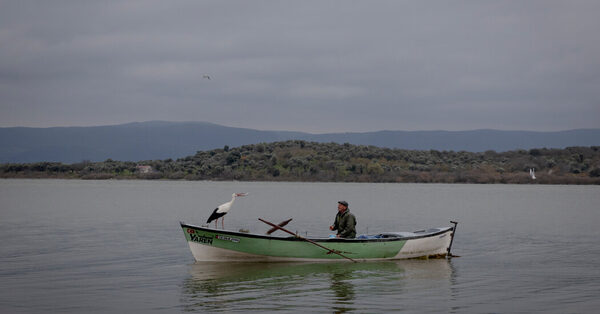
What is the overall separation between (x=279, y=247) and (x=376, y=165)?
97.1 m

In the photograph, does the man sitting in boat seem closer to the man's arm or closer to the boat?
the man's arm

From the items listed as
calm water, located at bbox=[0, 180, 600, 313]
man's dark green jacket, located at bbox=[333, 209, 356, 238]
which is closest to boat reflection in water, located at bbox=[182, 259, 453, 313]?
calm water, located at bbox=[0, 180, 600, 313]

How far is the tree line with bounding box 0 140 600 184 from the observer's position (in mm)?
113750

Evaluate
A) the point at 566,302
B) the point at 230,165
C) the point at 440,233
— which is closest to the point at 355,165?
the point at 230,165

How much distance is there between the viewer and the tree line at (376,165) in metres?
114

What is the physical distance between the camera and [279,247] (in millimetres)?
19938

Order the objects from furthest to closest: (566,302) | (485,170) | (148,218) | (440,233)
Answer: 1. (485,170)
2. (148,218)
3. (440,233)
4. (566,302)

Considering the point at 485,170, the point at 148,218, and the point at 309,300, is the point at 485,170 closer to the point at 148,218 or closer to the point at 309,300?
the point at 148,218

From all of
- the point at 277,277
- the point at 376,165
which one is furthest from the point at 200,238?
the point at 376,165

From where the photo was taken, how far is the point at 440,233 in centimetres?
2209

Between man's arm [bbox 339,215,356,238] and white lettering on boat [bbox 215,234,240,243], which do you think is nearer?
white lettering on boat [bbox 215,234,240,243]

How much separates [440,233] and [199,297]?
9636mm

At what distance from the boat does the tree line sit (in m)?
94.9

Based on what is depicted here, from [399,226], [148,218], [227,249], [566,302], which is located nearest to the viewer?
[566,302]
